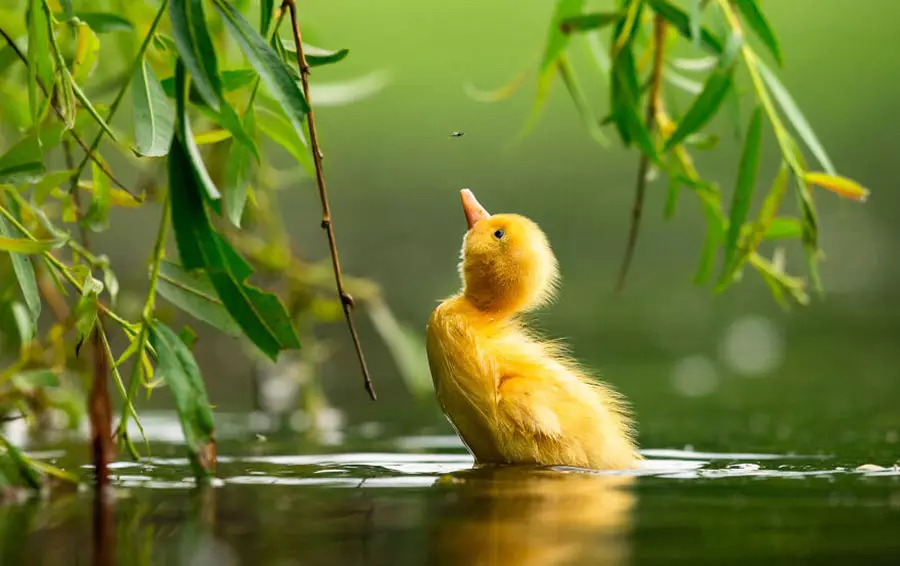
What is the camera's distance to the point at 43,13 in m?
2.85

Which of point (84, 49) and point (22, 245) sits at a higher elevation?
point (84, 49)

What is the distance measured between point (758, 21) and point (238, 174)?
1.24 meters

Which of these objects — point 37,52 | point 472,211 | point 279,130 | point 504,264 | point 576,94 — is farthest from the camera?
point 576,94

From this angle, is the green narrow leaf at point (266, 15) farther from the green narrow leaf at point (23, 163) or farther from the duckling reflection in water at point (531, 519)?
the duckling reflection in water at point (531, 519)

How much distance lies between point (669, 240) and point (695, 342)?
2658 millimetres

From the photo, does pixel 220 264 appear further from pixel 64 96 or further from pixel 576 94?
pixel 576 94

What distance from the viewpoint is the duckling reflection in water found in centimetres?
228

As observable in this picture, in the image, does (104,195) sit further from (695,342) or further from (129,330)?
(695,342)

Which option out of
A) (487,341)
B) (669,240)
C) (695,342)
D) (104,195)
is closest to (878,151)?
(669,240)

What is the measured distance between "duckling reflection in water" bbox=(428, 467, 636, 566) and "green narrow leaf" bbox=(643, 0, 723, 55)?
1.04 metres

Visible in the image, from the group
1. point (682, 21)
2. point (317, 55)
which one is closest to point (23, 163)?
point (317, 55)

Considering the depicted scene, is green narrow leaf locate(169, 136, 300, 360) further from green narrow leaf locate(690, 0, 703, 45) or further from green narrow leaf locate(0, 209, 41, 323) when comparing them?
green narrow leaf locate(690, 0, 703, 45)

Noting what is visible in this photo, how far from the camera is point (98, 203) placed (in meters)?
3.16

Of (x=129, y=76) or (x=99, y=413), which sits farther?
(x=99, y=413)
